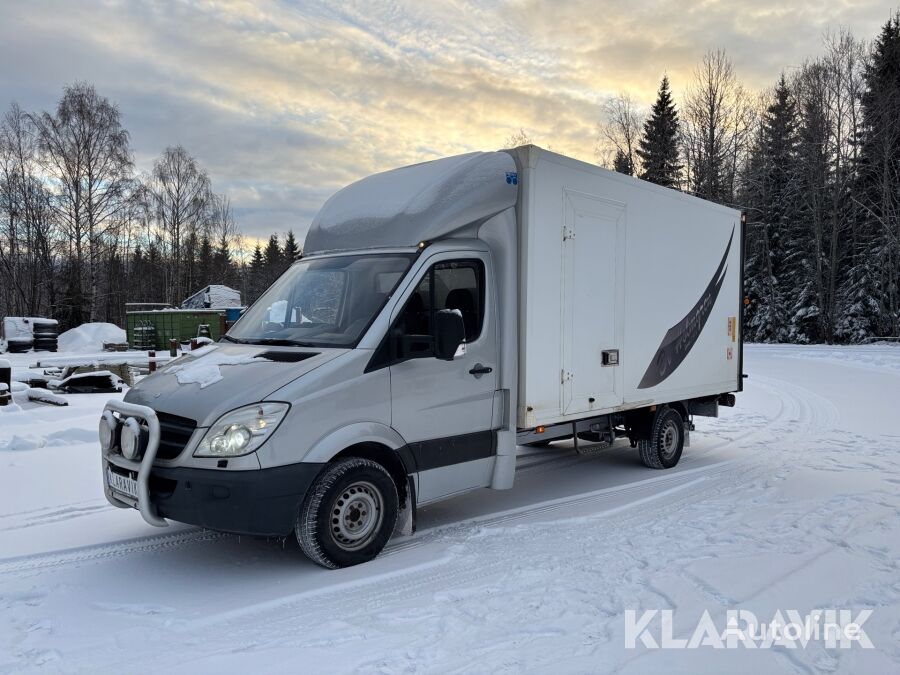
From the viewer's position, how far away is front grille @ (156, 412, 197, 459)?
4.38 m

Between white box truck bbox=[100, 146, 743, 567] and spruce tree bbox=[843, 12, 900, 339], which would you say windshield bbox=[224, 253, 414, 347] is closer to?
white box truck bbox=[100, 146, 743, 567]

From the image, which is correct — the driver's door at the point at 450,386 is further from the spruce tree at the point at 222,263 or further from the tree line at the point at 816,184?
the spruce tree at the point at 222,263

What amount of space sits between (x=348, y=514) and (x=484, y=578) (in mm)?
1042

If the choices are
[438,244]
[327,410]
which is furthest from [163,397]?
[438,244]

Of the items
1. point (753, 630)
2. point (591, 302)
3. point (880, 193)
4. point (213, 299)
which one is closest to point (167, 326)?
point (213, 299)

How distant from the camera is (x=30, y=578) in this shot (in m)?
4.50

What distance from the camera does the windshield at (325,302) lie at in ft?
16.5

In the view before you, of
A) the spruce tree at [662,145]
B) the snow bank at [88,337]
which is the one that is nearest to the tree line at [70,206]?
the snow bank at [88,337]

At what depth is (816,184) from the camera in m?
37.1

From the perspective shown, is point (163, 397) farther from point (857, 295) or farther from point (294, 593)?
point (857, 295)

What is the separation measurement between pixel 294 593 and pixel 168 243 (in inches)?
1930

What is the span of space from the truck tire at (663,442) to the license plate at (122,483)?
5.61 metres

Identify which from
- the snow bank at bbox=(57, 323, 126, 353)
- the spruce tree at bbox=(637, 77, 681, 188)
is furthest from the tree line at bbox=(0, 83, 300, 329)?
the spruce tree at bbox=(637, 77, 681, 188)

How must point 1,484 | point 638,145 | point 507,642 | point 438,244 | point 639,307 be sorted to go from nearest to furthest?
point 507,642
point 438,244
point 1,484
point 639,307
point 638,145
